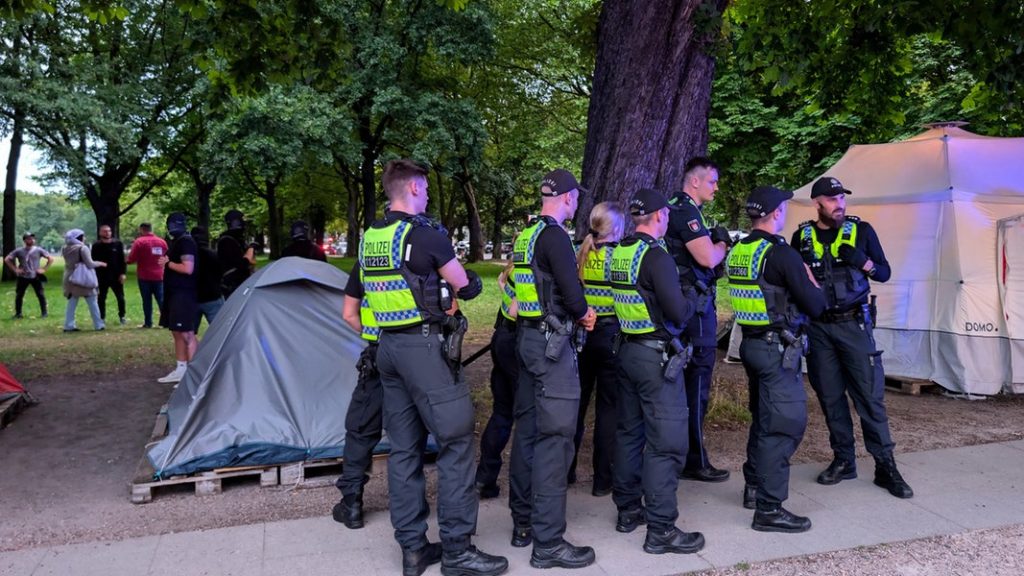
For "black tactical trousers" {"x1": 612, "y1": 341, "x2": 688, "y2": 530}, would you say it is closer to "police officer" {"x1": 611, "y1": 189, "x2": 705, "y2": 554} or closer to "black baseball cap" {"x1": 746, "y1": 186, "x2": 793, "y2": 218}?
"police officer" {"x1": 611, "y1": 189, "x2": 705, "y2": 554}

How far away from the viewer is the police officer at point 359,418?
14.6 ft

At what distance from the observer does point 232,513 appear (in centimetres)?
476

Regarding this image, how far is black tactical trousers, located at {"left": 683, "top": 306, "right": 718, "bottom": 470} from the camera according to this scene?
509 cm

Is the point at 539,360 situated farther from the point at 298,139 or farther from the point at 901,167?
the point at 298,139

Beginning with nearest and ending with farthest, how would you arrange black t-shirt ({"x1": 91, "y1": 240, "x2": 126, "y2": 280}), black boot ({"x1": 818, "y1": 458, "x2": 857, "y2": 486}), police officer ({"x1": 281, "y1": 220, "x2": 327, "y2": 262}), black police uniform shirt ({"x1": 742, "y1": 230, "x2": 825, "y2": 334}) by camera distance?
black police uniform shirt ({"x1": 742, "y1": 230, "x2": 825, "y2": 334}) < black boot ({"x1": 818, "y1": 458, "x2": 857, "y2": 486}) < police officer ({"x1": 281, "y1": 220, "x2": 327, "y2": 262}) < black t-shirt ({"x1": 91, "y1": 240, "x2": 126, "y2": 280})

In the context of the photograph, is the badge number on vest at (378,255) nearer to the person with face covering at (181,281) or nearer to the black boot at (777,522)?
the black boot at (777,522)

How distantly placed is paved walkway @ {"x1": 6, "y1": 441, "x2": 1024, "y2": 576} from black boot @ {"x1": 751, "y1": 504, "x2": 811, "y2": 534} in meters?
0.05

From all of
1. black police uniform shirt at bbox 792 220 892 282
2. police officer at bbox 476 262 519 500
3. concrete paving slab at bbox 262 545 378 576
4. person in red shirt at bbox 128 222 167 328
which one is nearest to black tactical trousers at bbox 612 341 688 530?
police officer at bbox 476 262 519 500

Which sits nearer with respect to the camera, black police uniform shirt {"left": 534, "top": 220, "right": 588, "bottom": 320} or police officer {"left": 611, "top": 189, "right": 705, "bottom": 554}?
black police uniform shirt {"left": 534, "top": 220, "right": 588, "bottom": 320}

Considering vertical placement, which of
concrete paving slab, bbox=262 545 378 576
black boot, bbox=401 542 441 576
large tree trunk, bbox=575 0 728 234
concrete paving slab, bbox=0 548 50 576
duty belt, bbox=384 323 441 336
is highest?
large tree trunk, bbox=575 0 728 234

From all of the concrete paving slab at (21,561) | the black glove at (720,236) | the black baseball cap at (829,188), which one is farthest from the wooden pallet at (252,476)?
the black baseball cap at (829,188)

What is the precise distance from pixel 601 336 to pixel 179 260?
5.08 meters

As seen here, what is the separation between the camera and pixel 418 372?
3.82 meters

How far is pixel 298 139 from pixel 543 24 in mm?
8651
